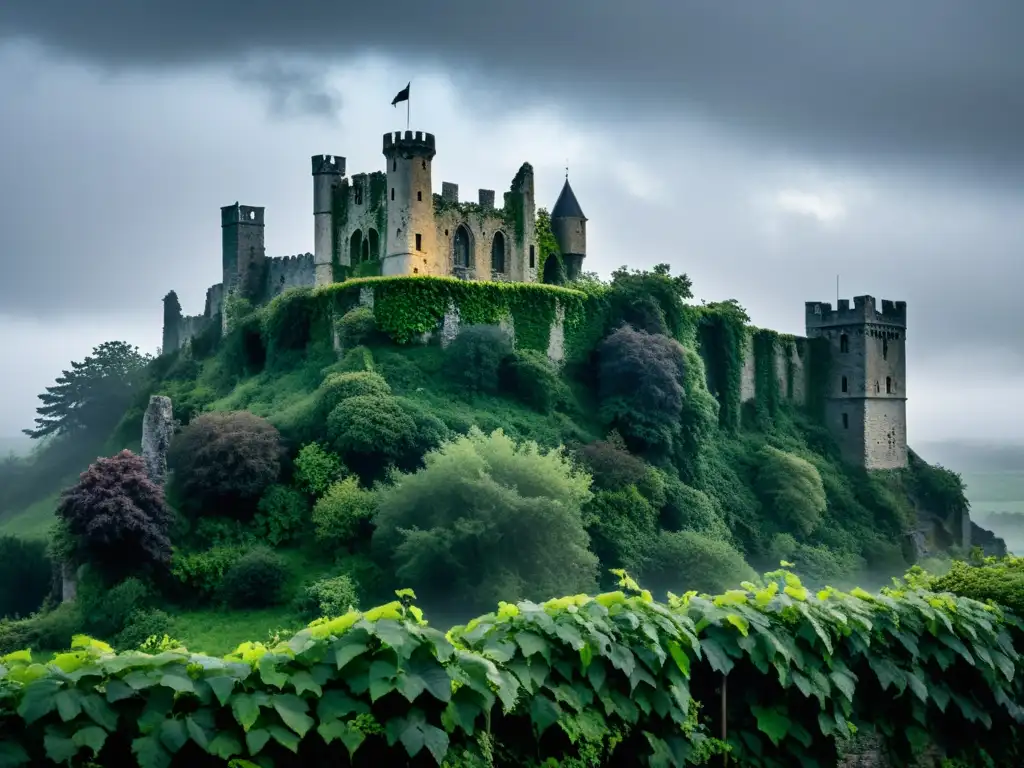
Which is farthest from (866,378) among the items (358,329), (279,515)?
(279,515)

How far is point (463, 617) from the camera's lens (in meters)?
32.1

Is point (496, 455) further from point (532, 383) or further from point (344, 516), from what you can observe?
point (532, 383)

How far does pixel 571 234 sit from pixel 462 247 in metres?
5.66

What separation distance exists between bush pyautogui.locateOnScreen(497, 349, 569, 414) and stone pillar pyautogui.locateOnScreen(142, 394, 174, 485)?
11.2 m

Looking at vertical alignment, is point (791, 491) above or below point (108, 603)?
above

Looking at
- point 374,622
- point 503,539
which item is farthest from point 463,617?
point 374,622

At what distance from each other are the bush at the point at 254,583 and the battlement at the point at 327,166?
→ 66.6ft

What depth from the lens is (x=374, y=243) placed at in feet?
158

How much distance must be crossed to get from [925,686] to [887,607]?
Answer: 743mm

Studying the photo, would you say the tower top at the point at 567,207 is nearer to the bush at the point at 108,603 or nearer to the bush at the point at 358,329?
the bush at the point at 358,329

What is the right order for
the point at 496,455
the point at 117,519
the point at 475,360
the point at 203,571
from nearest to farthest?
the point at 117,519 → the point at 203,571 → the point at 496,455 → the point at 475,360

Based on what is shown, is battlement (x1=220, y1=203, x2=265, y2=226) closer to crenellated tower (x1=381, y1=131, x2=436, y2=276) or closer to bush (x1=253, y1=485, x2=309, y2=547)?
crenellated tower (x1=381, y1=131, x2=436, y2=276)

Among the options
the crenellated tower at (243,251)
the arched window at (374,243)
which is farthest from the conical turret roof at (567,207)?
the crenellated tower at (243,251)

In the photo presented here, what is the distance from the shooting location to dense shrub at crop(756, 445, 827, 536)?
48656mm
